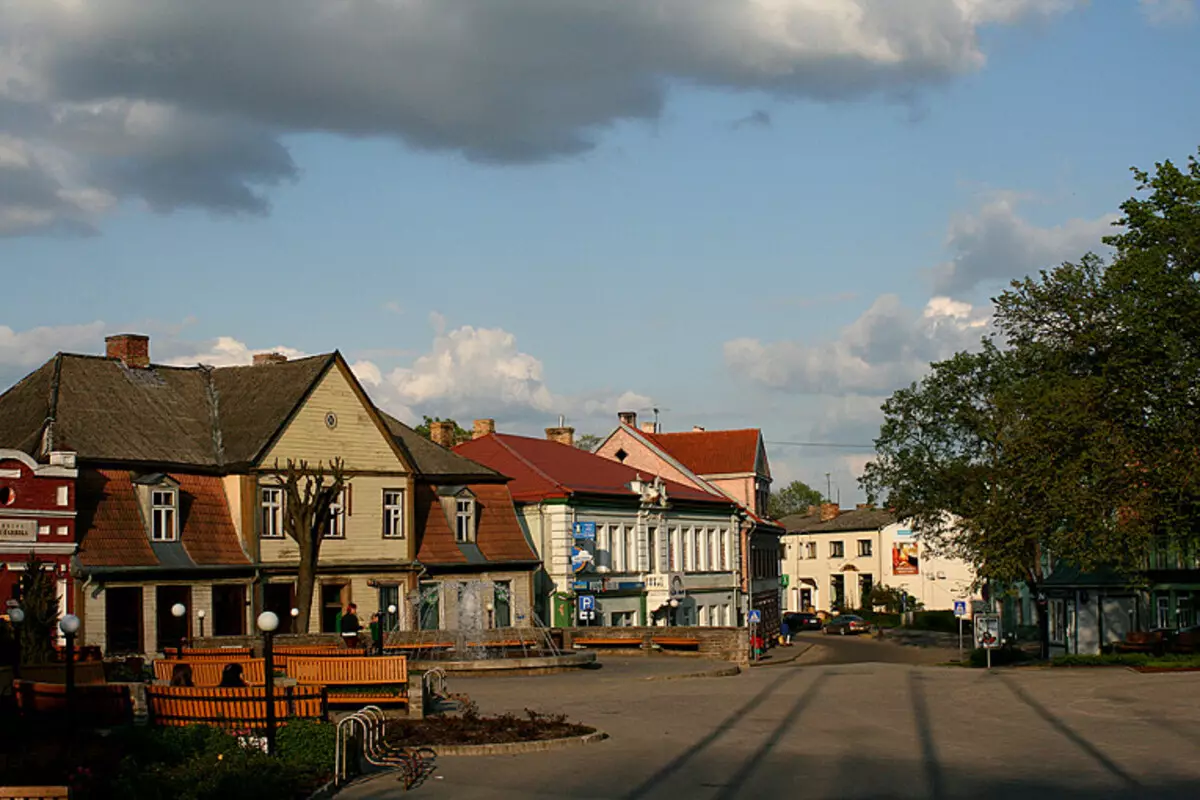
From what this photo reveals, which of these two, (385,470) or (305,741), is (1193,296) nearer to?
(385,470)

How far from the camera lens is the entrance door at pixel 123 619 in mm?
38625

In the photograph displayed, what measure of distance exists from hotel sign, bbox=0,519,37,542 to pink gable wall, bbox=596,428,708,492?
38.3 m

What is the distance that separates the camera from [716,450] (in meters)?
82.0

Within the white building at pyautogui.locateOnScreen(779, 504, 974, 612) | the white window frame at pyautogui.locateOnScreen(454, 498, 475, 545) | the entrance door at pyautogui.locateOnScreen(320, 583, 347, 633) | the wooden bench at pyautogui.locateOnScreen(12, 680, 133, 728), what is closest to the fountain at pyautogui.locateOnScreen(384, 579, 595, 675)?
the white window frame at pyautogui.locateOnScreen(454, 498, 475, 545)

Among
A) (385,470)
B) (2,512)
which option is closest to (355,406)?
(385,470)

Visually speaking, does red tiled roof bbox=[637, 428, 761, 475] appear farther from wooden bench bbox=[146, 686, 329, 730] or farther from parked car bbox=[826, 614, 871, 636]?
wooden bench bbox=[146, 686, 329, 730]

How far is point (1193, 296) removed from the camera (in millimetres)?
39000

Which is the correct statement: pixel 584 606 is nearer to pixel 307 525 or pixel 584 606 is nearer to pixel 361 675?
pixel 307 525

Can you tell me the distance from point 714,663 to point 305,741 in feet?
77.3

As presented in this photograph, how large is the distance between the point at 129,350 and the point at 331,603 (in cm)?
1047

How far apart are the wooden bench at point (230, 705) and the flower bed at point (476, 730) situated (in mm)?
1338

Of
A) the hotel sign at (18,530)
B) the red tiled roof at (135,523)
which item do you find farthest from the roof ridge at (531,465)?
the hotel sign at (18,530)

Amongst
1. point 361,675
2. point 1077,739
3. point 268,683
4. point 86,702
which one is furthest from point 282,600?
point 1077,739

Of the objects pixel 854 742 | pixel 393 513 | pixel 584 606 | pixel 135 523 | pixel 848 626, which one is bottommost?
pixel 848 626
